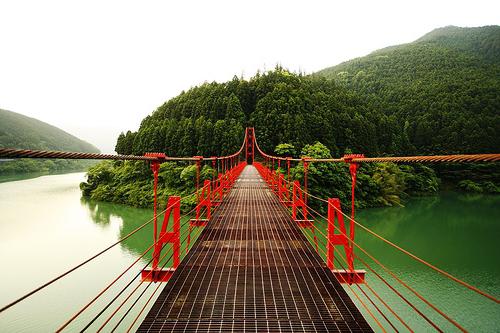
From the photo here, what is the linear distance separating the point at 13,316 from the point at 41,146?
80004mm

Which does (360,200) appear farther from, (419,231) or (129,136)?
(129,136)

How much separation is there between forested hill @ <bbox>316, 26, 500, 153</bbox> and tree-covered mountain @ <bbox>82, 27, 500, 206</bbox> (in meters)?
0.16

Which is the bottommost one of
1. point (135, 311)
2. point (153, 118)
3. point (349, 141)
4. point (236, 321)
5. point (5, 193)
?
point (135, 311)

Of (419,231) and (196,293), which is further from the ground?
(196,293)

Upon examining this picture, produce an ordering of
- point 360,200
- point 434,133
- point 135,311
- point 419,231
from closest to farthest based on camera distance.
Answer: point 135,311 → point 419,231 → point 360,200 → point 434,133

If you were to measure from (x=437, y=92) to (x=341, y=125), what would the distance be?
25.7m

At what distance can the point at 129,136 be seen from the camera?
3616 centimetres

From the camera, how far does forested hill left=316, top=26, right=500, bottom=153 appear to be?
39.4m

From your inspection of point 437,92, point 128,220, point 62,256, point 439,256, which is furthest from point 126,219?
point 437,92

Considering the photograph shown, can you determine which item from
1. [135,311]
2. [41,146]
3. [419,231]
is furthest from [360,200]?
[41,146]

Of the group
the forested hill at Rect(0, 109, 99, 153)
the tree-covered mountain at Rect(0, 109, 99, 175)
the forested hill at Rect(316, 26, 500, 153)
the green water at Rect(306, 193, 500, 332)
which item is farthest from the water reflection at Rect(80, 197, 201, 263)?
the forested hill at Rect(0, 109, 99, 153)

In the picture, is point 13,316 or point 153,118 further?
point 153,118

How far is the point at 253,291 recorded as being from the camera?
7.68 feet

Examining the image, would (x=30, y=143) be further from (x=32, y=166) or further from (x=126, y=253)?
(x=126, y=253)
